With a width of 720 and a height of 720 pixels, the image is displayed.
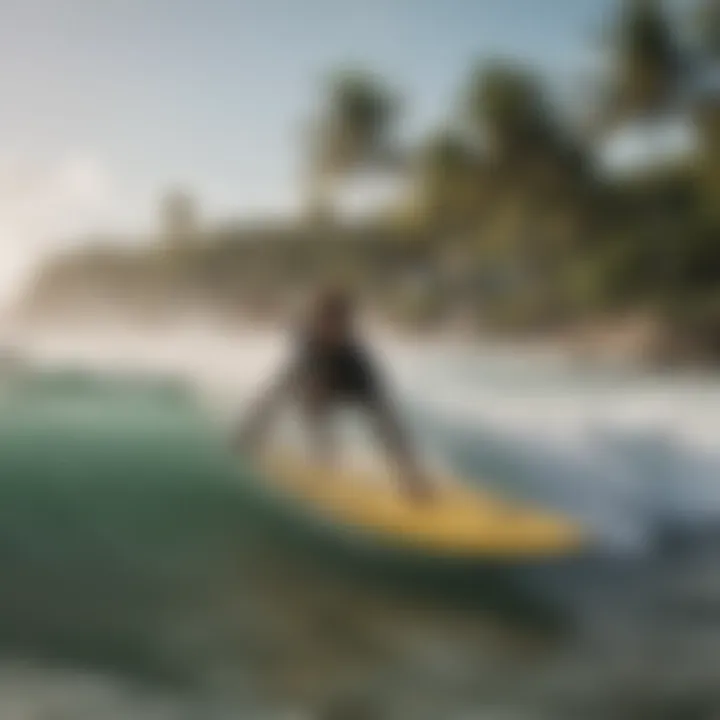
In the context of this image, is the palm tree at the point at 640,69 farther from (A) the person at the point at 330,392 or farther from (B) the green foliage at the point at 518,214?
(A) the person at the point at 330,392

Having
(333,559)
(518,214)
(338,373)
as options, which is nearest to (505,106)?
(518,214)

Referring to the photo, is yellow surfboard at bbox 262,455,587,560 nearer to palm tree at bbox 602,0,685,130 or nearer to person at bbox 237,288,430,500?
person at bbox 237,288,430,500

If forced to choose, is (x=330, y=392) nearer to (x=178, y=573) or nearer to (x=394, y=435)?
(x=394, y=435)

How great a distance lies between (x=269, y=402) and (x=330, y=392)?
59 mm

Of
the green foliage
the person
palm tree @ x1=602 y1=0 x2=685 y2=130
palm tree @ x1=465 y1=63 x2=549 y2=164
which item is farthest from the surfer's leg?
palm tree @ x1=602 y1=0 x2=685 y2=130

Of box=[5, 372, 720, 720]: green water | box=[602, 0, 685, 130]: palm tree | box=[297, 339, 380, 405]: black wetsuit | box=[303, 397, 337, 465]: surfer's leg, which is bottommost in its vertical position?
box=[5, 372, 720, 720]: green water

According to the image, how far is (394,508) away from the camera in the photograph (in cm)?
107

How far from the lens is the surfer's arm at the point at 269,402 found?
1069 millimetres

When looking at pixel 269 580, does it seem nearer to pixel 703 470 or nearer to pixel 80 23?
pixel 703 470

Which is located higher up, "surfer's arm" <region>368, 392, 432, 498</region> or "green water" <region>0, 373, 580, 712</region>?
"surfer's arm" <region>368, 392, 432, 498</region>

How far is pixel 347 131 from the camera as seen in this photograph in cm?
110

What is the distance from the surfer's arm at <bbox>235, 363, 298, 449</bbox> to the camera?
1069 millimetres

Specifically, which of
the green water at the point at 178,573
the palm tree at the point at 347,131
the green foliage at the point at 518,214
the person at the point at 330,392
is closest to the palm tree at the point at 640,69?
the green foliage at the point at 518,214

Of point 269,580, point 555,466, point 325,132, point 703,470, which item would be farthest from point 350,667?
point 325,132
